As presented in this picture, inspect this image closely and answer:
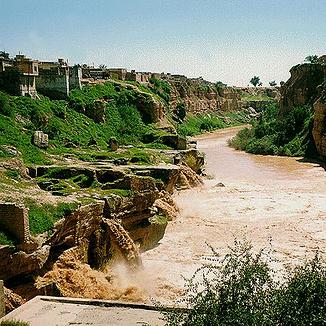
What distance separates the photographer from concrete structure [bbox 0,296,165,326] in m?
12.9

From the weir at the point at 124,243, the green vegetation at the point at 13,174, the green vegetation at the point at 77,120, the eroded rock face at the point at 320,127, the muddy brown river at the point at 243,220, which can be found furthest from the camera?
the eroded rock face at the point at 320,127

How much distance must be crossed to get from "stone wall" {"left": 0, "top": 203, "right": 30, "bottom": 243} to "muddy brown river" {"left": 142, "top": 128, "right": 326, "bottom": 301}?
5.68m

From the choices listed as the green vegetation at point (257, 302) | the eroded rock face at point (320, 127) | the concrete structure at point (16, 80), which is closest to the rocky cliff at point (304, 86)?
the eroded rock face at point (320, 127)

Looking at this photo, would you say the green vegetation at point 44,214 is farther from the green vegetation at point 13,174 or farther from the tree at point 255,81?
the tree at point 255,81

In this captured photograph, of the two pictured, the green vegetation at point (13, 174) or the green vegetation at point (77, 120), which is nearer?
the green vegetation at point (13, 174)

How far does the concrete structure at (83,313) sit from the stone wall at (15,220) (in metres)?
2.27

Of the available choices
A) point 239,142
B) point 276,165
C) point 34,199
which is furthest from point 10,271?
point 239,142

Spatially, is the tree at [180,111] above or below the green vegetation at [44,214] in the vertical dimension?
above

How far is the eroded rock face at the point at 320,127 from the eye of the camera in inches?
2222

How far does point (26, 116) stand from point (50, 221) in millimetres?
20192

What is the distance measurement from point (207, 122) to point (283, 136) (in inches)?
1209

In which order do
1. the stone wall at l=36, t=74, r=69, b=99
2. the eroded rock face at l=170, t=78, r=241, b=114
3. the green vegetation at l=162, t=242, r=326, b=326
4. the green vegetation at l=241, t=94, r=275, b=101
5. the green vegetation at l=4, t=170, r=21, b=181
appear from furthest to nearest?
the green vegetation at l=241, t=94, r=275, b=101
the eroded rock face at l=170, t=78, r=241, b=114
the stone wall at l=36, t=74, r=69, b=99
the green vegetation at l=4, t=170, r=21, b=181
the green vegetation at l=162, t=242, r=326, b=326

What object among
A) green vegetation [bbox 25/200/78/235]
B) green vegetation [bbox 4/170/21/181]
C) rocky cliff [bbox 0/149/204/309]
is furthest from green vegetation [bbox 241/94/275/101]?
green vegetation [bbox 25/200/78/235]

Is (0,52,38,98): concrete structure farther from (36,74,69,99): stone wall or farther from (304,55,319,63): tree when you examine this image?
(304,55,319,63): tree
